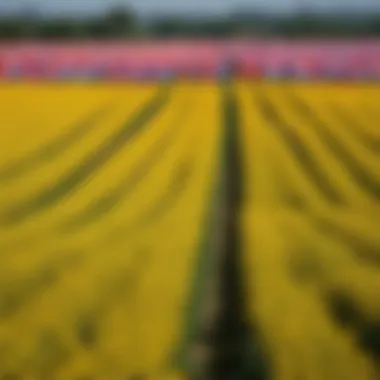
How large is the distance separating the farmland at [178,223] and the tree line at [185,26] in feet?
0.26

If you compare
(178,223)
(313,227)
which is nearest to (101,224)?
(178,223)

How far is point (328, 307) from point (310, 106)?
A: 1.01 feet

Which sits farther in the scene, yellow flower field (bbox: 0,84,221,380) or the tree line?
the tree line

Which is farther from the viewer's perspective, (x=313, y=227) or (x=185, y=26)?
(x=185, y=26)

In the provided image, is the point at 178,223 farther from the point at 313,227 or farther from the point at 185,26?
the point at 185,26

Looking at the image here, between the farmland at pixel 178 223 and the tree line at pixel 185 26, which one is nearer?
the farmland at pixel 178 223

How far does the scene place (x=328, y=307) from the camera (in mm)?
660

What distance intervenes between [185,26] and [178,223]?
0.33 m

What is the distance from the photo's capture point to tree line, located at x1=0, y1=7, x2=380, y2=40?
0.92 meters

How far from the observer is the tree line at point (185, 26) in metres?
0.92

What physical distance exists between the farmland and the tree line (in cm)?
8

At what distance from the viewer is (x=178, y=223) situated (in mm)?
741

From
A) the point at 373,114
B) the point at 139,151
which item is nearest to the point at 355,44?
the point at 373,114

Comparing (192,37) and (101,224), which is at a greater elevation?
(192,37)
